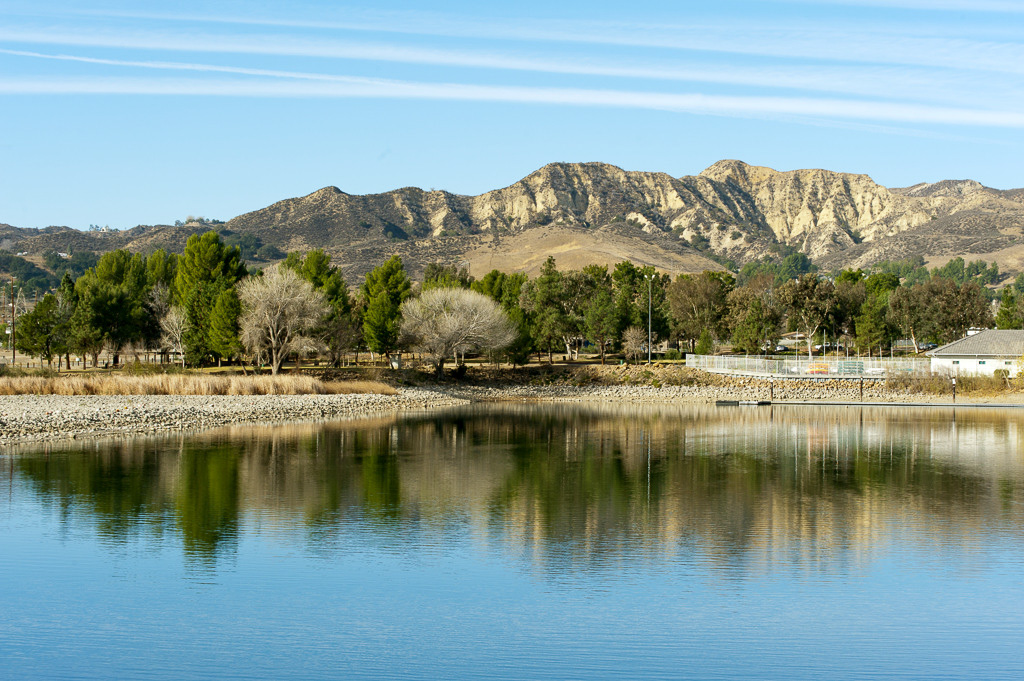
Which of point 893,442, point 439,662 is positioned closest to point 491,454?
point 893,442

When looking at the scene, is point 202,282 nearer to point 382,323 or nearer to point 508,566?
point 382,323

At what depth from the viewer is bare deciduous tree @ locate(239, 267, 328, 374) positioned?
6475cm

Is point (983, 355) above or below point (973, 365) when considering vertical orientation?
above

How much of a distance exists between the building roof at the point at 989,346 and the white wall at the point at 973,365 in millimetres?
310

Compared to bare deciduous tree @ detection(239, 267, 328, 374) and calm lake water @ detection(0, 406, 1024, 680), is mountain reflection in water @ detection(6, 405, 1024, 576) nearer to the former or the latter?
calm lake water @ detection(0, 406, 1024, 680)

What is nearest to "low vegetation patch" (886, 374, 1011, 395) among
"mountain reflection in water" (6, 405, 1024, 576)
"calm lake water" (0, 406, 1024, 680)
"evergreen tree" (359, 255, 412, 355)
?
"mountain reflection in water" (6, 405, 1024, 576)

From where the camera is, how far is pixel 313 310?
66.4m

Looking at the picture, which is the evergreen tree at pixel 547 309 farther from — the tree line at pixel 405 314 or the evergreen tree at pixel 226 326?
the evergreen tree at pixel 226 326

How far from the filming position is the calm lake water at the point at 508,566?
44.2ft

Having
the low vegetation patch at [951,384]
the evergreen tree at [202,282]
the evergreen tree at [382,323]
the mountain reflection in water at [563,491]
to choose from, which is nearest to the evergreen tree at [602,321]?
the evergreen tree at [382,323]

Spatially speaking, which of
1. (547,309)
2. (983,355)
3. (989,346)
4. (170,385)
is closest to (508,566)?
(170,385)

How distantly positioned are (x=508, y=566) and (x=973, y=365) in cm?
6128

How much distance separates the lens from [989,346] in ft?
229

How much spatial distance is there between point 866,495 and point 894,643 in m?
→ 13.5
